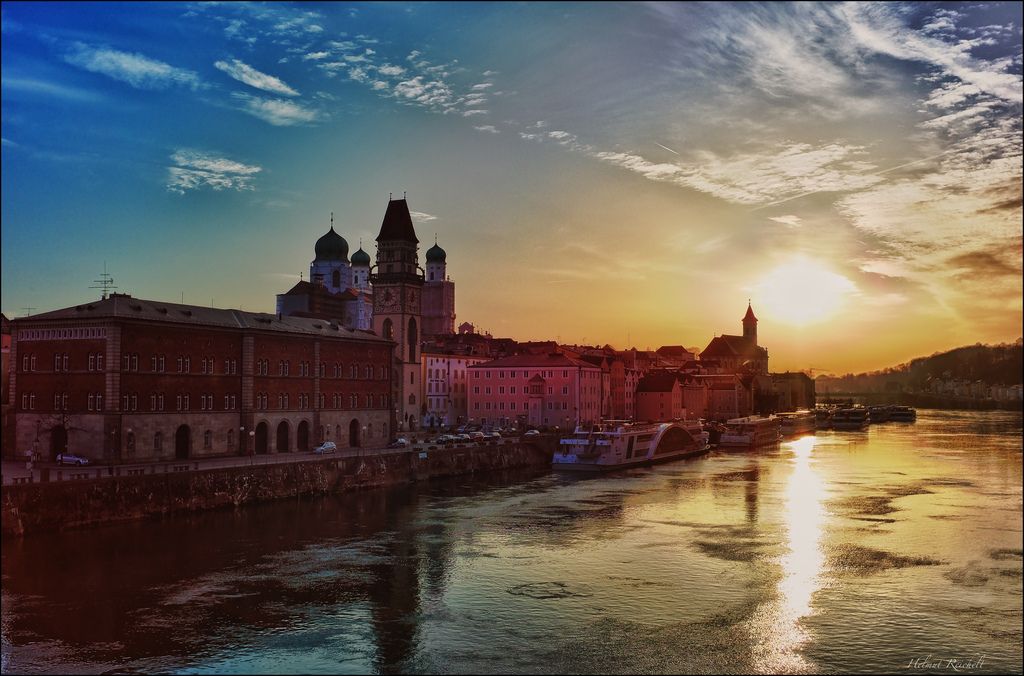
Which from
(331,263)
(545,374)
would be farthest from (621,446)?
(331,263)

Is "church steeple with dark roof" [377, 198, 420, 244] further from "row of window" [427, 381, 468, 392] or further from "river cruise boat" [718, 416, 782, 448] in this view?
"river cruise boat" [718, 416, 782, 448]

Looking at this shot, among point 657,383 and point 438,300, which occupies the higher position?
point 438,300

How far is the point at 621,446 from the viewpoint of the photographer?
8419cm

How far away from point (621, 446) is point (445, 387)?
33111mm

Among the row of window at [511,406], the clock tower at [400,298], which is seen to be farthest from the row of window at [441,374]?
the clock tower at [400,298]

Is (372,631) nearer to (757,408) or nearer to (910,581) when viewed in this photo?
(910,581)

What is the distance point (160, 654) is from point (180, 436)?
102 ft

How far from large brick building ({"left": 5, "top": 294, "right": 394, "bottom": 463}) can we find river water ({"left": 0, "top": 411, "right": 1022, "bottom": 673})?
8.94 m

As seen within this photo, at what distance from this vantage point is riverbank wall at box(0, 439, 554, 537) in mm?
38219

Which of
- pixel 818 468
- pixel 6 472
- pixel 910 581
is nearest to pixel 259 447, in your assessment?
pixel 6 472

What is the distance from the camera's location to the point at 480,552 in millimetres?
38969

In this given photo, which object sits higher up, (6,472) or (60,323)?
(60,323)

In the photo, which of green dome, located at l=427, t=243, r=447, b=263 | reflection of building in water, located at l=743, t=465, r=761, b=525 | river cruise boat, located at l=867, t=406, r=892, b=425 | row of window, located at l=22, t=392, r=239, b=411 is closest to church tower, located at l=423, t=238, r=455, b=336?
green dome, located at l=427, t=243, r=447, b=263

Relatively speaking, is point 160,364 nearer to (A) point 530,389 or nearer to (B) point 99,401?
(B) point 99,401
